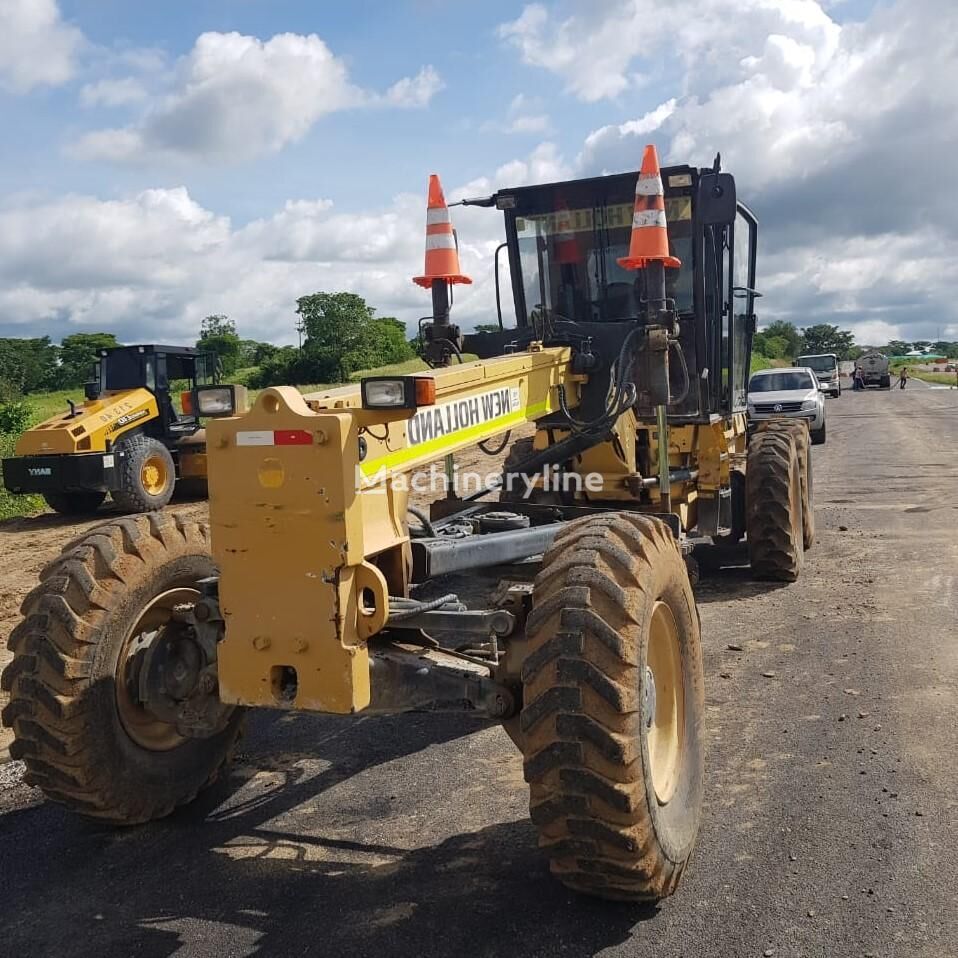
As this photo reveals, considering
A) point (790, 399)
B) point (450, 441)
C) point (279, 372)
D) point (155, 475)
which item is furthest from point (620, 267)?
point (279, 372)

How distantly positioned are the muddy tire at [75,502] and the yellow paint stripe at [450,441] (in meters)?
11.1

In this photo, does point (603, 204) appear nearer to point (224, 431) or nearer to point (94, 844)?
point (224, 431)

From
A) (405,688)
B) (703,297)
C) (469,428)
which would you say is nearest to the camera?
(405,688)

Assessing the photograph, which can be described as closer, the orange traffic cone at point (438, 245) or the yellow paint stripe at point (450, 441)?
the yellow paint stripe at point (450, 441)

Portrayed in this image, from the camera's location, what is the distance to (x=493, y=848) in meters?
4.03

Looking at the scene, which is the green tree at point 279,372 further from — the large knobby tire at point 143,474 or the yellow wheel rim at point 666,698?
the yellow wheel rim at point 666,698

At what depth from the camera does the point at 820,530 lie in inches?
427

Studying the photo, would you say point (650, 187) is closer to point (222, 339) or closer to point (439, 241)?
point (439, 241)

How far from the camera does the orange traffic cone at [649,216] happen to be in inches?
231

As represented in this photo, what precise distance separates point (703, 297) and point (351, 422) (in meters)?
4.73

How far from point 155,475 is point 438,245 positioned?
9624 millimetres

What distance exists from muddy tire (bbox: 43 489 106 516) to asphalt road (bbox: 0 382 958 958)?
1048 centimetres

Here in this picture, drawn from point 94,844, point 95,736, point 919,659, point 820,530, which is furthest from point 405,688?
point 820,530

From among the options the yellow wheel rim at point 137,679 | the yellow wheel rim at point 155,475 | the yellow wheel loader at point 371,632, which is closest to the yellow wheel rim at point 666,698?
the yellow wheel loader at point 371,632
